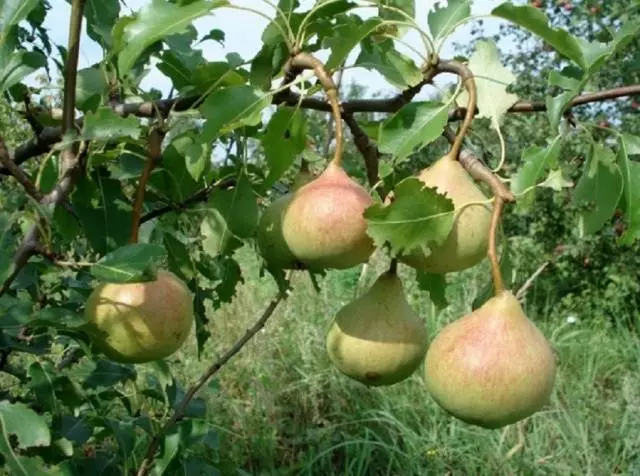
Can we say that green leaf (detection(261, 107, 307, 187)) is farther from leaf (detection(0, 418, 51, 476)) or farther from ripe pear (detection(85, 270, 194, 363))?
leaf (detection(0, 418, 51, 476))

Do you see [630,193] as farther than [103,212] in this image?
No

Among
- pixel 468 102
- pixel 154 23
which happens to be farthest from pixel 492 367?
pixel 154 23

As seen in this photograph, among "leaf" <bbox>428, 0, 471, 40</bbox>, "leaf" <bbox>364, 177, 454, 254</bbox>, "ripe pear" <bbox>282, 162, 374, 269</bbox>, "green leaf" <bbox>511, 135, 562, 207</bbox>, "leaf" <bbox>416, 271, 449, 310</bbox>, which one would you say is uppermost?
"leaf" <bbox>428, 0, 471, 40</bbox>

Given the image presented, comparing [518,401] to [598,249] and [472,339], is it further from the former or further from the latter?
[598,249]

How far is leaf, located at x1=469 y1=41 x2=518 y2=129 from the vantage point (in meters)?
1.08

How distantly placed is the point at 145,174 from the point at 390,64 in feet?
1.02

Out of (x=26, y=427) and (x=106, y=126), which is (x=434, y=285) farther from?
(x=26, y=427)

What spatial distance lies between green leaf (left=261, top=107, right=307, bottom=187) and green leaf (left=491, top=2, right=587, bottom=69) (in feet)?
0.78

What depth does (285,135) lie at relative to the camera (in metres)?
1.02

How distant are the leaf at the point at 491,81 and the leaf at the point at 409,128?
15 centimetres

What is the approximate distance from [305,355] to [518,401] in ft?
10.2

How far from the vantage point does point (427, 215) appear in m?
0.82

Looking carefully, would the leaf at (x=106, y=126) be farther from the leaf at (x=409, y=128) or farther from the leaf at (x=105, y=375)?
the leaf at (x=105, y=375)

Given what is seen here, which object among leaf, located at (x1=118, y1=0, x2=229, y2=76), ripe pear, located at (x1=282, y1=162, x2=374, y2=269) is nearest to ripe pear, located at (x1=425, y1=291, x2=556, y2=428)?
ripe pear, located at (x1=282, y1=162, x2=374, y2=269)
